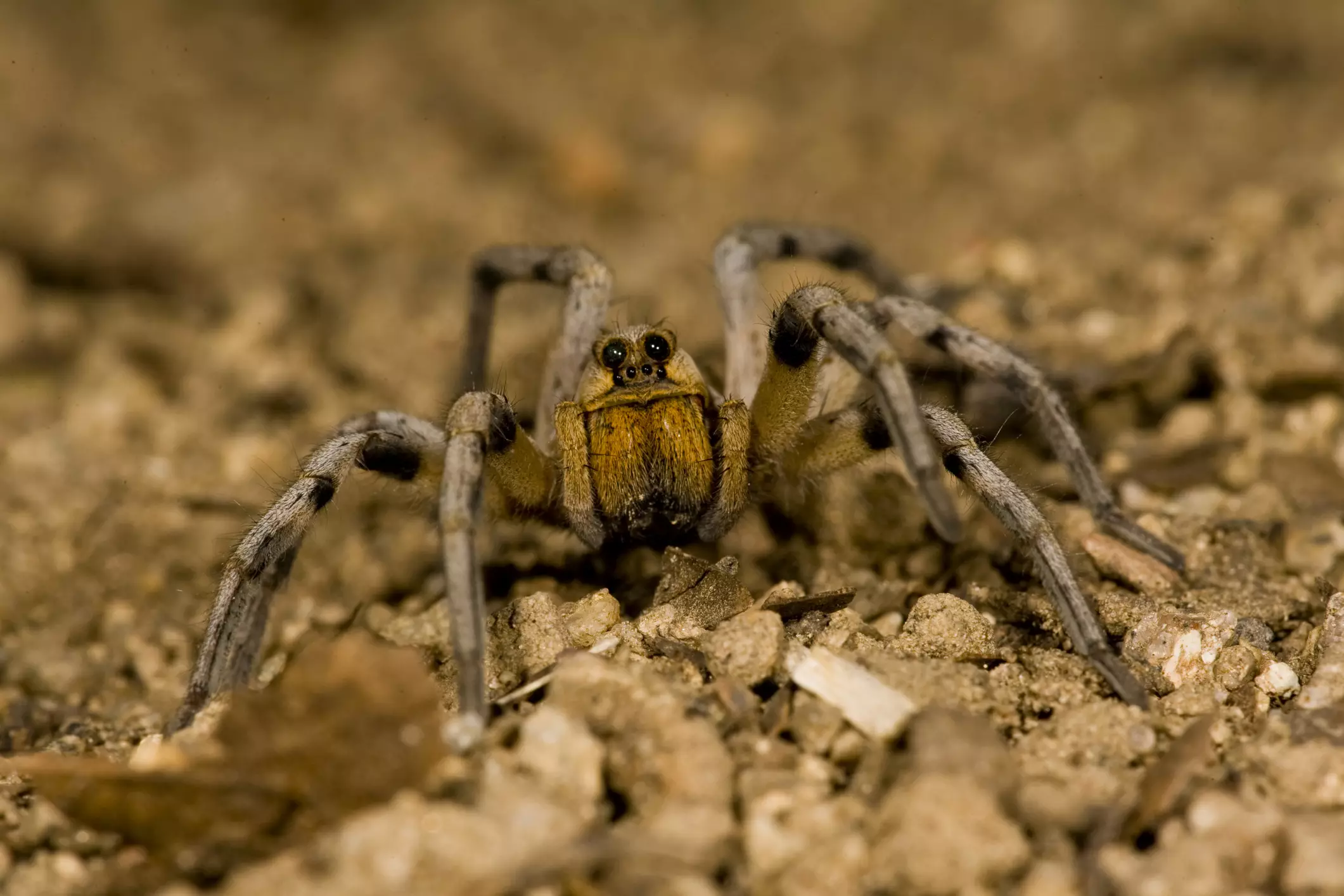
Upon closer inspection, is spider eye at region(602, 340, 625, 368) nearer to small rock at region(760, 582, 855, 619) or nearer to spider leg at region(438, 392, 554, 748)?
spider leg at region(438, 392, 554, 748)

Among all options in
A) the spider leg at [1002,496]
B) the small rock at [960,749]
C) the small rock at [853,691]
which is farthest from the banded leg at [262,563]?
the small rock at [960,749]

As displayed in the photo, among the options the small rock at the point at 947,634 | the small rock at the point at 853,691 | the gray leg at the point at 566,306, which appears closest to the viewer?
the small rock at the point at 853,691

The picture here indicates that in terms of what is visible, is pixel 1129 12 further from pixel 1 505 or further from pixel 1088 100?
pixel 1 505

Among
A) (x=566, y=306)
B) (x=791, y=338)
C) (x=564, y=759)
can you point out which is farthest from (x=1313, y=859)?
(x=566, y=306)

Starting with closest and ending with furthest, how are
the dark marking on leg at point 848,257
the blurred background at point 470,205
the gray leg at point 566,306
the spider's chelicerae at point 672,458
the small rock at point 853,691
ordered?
the small rock at point 853,691 → the spider's chelicerae at point 672,458 → the gray leg at point 566,306 → the blurred background at point 470,205 → the dark marking on leg at point 848,257

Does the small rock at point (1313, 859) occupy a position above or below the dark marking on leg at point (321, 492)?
below

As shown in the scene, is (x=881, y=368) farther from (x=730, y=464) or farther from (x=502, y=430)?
(x=502, y=430)

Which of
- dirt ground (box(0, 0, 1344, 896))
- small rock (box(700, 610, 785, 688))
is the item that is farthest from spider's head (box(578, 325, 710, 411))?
small rock (box(700, 610, 785, 688))

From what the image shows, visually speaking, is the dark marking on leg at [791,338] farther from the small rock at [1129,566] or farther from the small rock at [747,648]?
the small rock at [1129,566]
